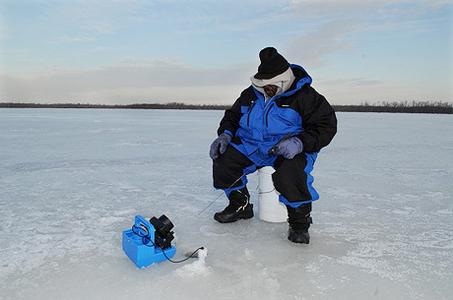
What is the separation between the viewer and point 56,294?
151 cm

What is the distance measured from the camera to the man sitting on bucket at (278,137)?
2.07 meters

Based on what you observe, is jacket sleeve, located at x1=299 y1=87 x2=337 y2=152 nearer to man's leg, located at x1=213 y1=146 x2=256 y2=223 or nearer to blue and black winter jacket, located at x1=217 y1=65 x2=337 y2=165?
blue and black winter jacket, located at x1=217 y1=65 x2=337 y2=165

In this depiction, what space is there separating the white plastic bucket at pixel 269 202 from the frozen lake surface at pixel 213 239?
81 mm

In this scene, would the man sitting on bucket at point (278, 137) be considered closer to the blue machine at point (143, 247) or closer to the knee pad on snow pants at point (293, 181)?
the knee pad on snow pants at point (293, 181)

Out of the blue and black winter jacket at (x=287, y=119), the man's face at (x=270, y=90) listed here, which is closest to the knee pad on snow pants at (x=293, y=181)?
the blue and black winter jacket at (x=287, y=119)

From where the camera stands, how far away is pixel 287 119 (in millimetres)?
2189

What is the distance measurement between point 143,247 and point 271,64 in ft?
4.03

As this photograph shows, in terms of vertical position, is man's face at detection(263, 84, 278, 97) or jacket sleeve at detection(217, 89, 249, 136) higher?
man's face at detection(263, 84, 278, 97)

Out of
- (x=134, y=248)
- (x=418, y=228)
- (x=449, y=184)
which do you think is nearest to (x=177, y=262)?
(x=134, y=248)

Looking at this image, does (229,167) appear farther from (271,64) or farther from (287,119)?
(271,64)

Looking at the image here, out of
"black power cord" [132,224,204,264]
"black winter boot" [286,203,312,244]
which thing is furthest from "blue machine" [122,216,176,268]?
"black winter boot" [286,203,312,244]

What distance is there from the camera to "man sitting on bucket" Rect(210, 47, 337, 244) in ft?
6.79

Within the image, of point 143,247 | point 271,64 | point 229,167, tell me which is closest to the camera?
point 143,247

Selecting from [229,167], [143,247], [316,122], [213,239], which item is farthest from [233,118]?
[143,247]
